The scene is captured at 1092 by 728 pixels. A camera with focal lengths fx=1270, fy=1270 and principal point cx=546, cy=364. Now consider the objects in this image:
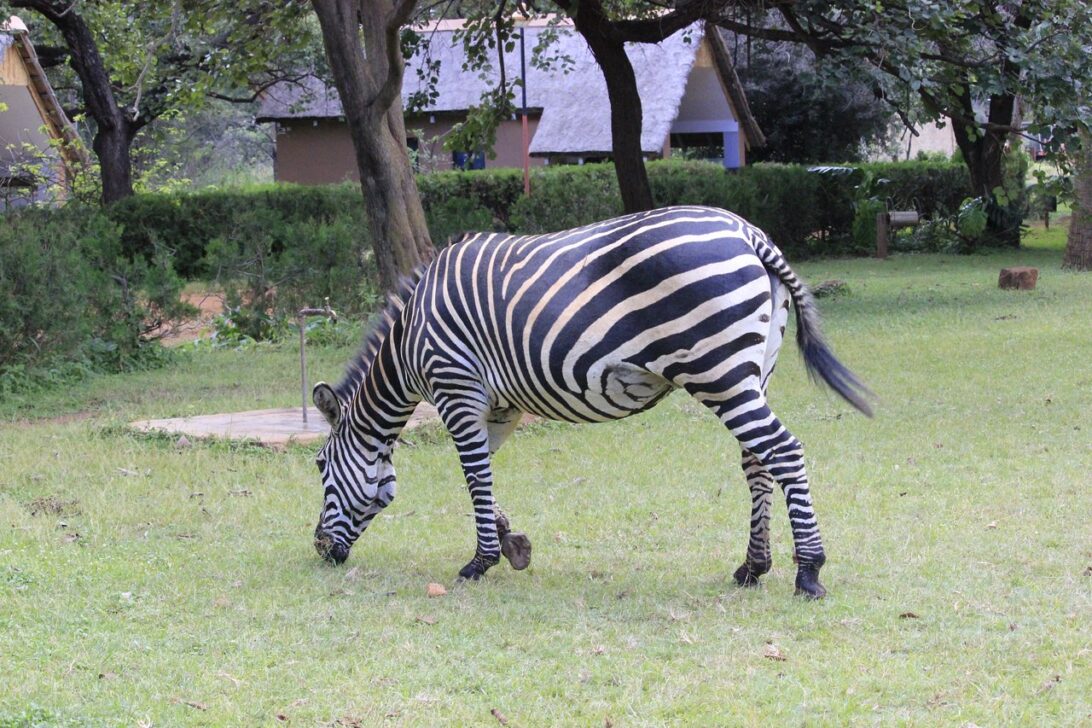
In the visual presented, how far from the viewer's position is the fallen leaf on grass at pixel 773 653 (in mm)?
5035

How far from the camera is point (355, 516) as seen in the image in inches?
266

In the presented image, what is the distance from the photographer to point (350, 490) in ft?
22.0

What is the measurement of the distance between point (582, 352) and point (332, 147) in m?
31.3

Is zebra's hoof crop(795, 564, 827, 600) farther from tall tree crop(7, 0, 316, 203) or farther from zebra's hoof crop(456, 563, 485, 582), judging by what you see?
tall tree crop(7, 0, 316, 203)

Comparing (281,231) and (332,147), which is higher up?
(332,147)

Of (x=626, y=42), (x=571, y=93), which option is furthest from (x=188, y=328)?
(x=571, y=93)

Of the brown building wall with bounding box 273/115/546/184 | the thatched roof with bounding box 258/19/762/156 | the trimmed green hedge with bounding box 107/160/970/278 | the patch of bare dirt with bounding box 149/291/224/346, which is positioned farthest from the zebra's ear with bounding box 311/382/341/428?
the brown building wall with bounding box 273/115/546/184

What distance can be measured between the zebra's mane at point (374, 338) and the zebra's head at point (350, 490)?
0.60 ft

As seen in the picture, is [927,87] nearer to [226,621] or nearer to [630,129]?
[630,129]

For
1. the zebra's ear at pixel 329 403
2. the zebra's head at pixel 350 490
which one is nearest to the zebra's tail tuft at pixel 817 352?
the zebra's head at pixel 350 490

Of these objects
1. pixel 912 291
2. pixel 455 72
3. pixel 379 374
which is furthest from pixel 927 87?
pixel 455 72

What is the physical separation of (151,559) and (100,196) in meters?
22.1

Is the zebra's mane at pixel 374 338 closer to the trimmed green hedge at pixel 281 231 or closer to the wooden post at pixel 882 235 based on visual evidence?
the trimmed green hedge at pixel 281 231

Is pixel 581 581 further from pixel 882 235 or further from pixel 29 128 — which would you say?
pixel 29 128
